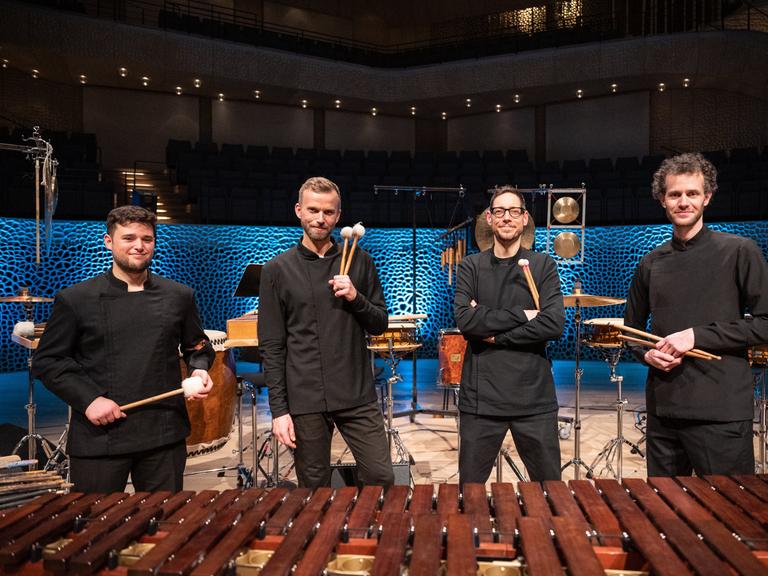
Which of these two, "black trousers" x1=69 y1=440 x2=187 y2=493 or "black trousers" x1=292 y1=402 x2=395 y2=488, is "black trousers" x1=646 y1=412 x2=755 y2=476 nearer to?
"black trousers" x1=292 y1=402 x2=395 y2=488

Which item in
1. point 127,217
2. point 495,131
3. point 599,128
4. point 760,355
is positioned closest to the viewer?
point 127,217

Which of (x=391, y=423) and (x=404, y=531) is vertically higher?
(x=404, y=531)

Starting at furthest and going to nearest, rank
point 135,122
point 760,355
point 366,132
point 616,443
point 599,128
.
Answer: point 366,132
point 599,128
point 135,122
point 616,443
point 760,355

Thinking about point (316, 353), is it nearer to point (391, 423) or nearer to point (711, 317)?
point (711, 317)

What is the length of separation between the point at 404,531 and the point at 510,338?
1126 millimetres

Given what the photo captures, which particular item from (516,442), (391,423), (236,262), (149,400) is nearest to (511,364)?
(516,442)

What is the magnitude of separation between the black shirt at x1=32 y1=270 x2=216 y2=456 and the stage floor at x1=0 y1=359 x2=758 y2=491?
5.48ft

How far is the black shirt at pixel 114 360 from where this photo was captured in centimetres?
212

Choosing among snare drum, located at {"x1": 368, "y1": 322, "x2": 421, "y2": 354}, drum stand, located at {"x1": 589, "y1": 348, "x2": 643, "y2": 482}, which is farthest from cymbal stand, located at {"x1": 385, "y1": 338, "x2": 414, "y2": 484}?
drum stand, located at {"x1": 589, "y1": 348, "x2": 643, "y2": 482}

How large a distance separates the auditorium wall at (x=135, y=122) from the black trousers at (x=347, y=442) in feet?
37.7

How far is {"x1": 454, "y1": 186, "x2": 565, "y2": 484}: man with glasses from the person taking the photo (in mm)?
2439

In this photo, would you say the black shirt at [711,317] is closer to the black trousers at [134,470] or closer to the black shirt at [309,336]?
the black shirt at [309,336]

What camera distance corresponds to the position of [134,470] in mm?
2236

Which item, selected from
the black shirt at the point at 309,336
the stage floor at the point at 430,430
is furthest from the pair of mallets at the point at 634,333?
the stage floor at the point at 430,430
